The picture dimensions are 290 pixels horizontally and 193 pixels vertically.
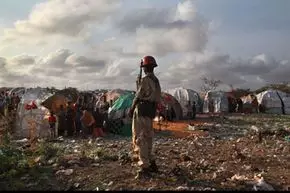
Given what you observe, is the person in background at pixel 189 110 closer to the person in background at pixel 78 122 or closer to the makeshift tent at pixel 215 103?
the makeshift tent at pixel 215 103

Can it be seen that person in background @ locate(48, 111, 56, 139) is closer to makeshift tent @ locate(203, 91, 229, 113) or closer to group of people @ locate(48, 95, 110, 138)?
group of people @ locate(48, 95, 110, 138)

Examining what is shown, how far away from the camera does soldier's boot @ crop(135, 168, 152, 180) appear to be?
7693mm

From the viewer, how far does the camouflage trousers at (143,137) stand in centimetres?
780

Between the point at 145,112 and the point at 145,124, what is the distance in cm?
19

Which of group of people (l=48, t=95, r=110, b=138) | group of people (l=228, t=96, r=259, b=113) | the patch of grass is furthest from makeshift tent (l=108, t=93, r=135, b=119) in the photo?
group of people (l=228, t=96, r=259, b=113)

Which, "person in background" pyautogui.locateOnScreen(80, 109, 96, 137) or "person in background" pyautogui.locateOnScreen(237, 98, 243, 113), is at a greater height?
"person in background" pyautogui.locateOnScreen(237, 98, 243, 113)

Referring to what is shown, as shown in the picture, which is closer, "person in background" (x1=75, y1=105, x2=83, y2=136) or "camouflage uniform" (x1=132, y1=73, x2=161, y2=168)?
"camouflage uniform" (x1=132, y1=73, x2=161, y2=168)

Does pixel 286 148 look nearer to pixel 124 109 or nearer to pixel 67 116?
pixel 67 116

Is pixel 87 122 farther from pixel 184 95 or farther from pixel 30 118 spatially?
pixel 184 95

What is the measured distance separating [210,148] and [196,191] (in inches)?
236

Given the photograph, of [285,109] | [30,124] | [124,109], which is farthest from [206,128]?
[285,109]

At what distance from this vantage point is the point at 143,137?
785cm

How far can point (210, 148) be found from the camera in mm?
12734

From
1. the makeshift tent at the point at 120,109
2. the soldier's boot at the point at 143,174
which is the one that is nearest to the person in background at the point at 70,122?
the makeshift tent at the point at 120,109
